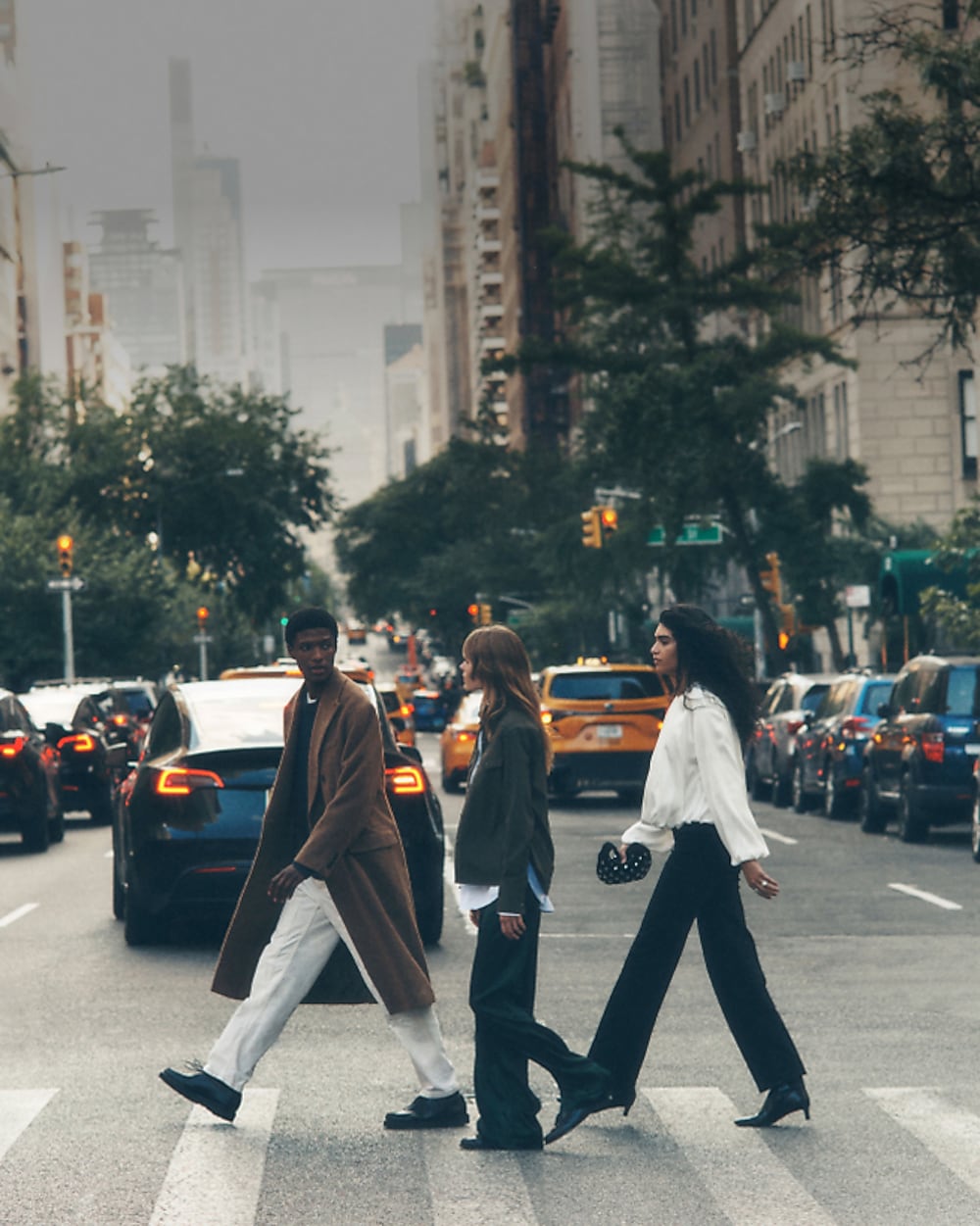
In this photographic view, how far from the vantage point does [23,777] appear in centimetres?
2334

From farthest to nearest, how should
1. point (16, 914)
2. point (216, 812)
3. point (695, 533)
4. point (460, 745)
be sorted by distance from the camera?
point (695, 533) < point (460, 745) < point (16, 914) < point (216, 812)

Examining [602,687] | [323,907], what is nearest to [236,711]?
[323,907]

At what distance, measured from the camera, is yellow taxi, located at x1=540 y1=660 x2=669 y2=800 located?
99.2 feet

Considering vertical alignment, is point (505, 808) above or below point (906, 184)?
below

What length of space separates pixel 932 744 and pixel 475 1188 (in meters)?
15.7

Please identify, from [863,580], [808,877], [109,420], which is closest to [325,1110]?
[808,877]

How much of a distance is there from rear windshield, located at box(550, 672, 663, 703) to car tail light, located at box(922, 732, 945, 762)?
8550 millimetres

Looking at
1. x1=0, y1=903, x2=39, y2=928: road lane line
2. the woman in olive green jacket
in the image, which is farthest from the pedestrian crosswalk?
x1=0, y1=903, x2=39, y2=928: road lane line

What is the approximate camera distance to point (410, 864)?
1393 cm

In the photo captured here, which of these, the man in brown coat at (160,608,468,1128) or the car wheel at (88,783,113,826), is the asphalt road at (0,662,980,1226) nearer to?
Answer: the man in brown coat at (160,608,468,1128)

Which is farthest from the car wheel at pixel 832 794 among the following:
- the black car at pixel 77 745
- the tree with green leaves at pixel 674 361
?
the tree with green leaves at pixel 674 361

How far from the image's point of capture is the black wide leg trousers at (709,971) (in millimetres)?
8227

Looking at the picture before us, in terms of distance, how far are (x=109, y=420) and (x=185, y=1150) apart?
63.3 m

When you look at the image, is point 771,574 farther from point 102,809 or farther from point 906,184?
point 906,184
